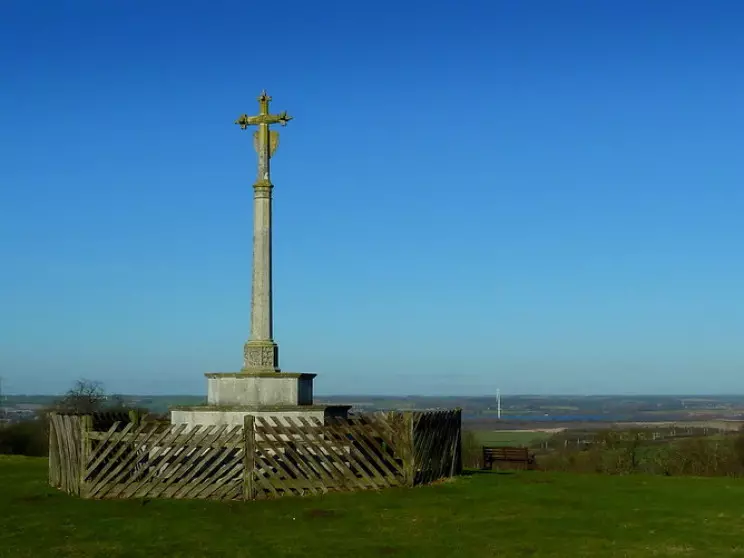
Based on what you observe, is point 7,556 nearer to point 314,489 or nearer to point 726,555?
point 314,489

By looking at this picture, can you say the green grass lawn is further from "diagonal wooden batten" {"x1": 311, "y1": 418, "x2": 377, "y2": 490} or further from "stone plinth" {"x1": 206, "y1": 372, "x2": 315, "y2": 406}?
"stone plinth" {"x1": 206, "y1": 372, "x2": 315, "y2": 406}

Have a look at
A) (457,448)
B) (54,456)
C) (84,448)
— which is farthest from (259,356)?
(457,448)

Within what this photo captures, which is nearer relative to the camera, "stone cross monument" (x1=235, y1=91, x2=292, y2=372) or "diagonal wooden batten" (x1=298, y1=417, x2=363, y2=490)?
"diagonal wooden batten" (x1=298, y1=417, x2=363, y2=490)

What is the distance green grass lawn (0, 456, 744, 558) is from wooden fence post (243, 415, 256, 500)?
49 cm

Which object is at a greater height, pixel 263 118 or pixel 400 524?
pixel 263 118

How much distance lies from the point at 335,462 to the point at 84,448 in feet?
19.2

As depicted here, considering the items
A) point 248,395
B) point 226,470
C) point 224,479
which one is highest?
point 248,395

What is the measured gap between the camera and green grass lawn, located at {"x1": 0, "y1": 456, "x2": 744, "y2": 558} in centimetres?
1582

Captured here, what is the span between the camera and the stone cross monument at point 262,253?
25516 mm

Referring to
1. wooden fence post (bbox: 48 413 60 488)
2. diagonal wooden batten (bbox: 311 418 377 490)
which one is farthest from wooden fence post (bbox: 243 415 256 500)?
wooden fence post (bbox: 48 413 60 488)

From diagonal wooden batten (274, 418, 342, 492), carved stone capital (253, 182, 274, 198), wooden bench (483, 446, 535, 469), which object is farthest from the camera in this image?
wooden bench (483, 446, 535, 469)

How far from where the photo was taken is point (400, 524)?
18.1 m

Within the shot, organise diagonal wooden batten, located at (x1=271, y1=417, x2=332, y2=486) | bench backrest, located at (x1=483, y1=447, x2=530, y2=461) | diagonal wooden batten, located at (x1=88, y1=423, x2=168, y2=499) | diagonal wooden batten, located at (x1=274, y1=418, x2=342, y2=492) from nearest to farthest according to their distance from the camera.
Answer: diagonal wooden batten, located at (x1=88, y1=423, x2=168, y2=499)
diagonal wooden batten, located at (x1=271, y1=417, x2=332, y2=486)
diagonal wooden batten, located at (x1=274, y1=418, x2=342, y2=492)
bench backrest, located at (x1=483, y1=447, x2=530, y2=461)

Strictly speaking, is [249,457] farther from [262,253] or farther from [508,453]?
[508,453]
